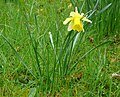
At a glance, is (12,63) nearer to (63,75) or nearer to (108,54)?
(63,75)

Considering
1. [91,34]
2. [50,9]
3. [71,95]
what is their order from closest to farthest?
[71,95]
[91,34]
[50,9]

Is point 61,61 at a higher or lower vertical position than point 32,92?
higher

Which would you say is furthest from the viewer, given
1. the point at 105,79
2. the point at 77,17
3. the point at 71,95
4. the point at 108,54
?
A: the point at 108,54

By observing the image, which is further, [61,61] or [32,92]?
[61,61]

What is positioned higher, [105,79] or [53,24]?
[53,24]

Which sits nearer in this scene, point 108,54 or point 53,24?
point 108,54

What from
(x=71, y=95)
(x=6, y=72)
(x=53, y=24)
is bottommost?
(x=71, y=95)

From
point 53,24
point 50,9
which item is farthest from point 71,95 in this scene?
point 50,9
